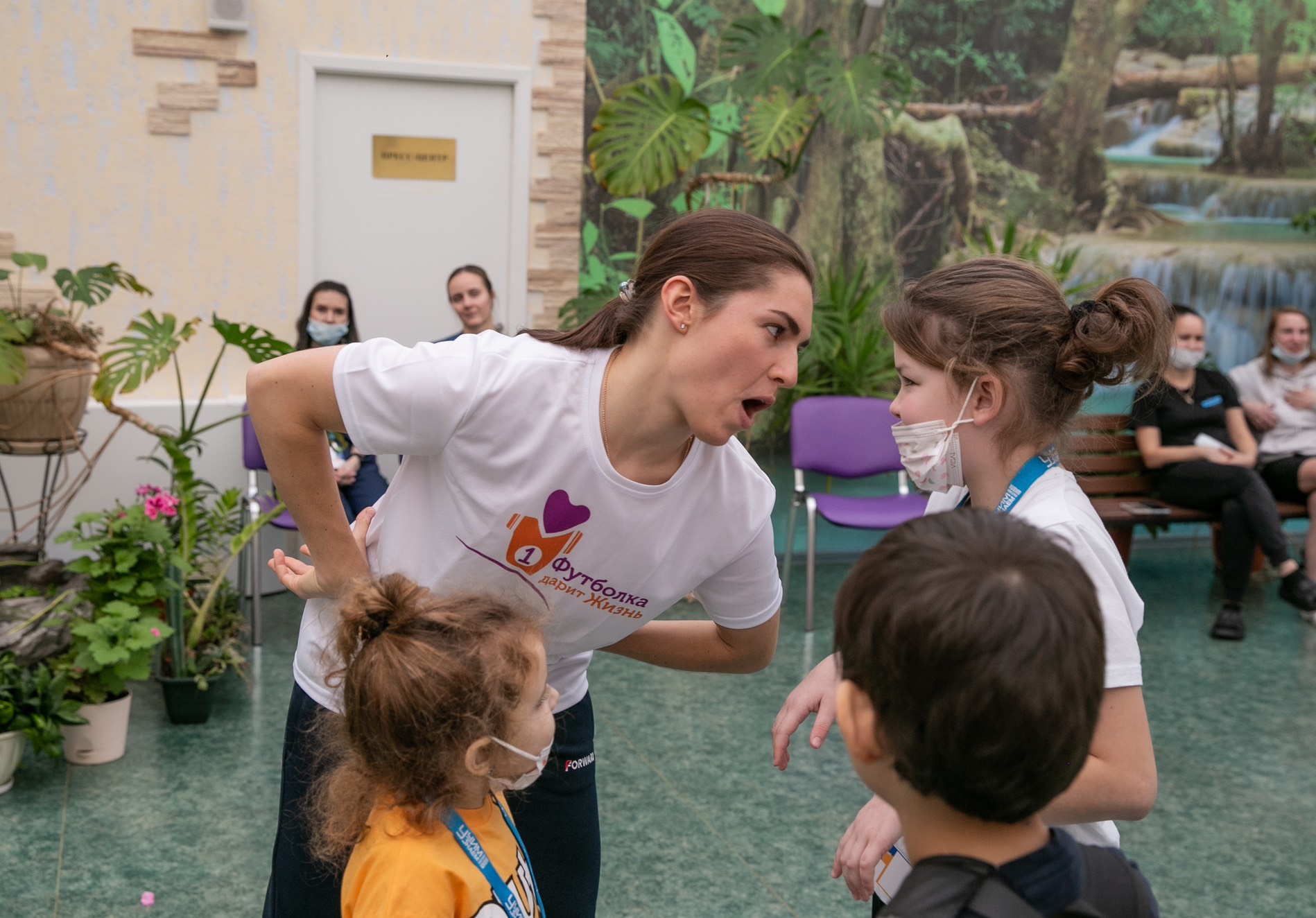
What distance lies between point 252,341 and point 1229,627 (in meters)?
4.09

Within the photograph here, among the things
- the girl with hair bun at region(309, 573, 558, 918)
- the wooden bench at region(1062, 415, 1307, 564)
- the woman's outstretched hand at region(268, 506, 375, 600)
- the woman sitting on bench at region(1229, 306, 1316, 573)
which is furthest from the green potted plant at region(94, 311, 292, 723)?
the woman sitting on bench at region(1229, 306, 1316, 573)

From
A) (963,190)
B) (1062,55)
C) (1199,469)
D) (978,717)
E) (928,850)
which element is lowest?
(1199,469)

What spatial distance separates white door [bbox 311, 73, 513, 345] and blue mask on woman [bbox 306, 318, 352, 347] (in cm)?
49

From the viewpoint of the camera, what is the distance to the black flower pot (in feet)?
11.8

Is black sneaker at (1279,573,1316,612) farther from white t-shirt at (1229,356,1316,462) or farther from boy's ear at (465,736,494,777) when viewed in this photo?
boy's ear at (465,736,494,777)

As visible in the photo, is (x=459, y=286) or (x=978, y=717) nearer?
(x=978, y=717)

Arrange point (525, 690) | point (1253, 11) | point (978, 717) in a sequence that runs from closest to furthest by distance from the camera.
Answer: point (978, 717)
point (525, 690)
point (1253, 11)

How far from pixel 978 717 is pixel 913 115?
18.3 ft

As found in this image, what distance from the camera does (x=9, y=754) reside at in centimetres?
309

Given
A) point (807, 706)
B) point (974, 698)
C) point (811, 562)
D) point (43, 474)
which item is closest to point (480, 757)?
point (807, 706)

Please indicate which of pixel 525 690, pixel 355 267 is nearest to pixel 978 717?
pixel 525 690

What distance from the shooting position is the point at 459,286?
16.3ft

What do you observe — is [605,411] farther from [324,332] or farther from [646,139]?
[646,139]

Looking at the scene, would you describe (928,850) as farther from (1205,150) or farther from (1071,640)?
(1205,150)
